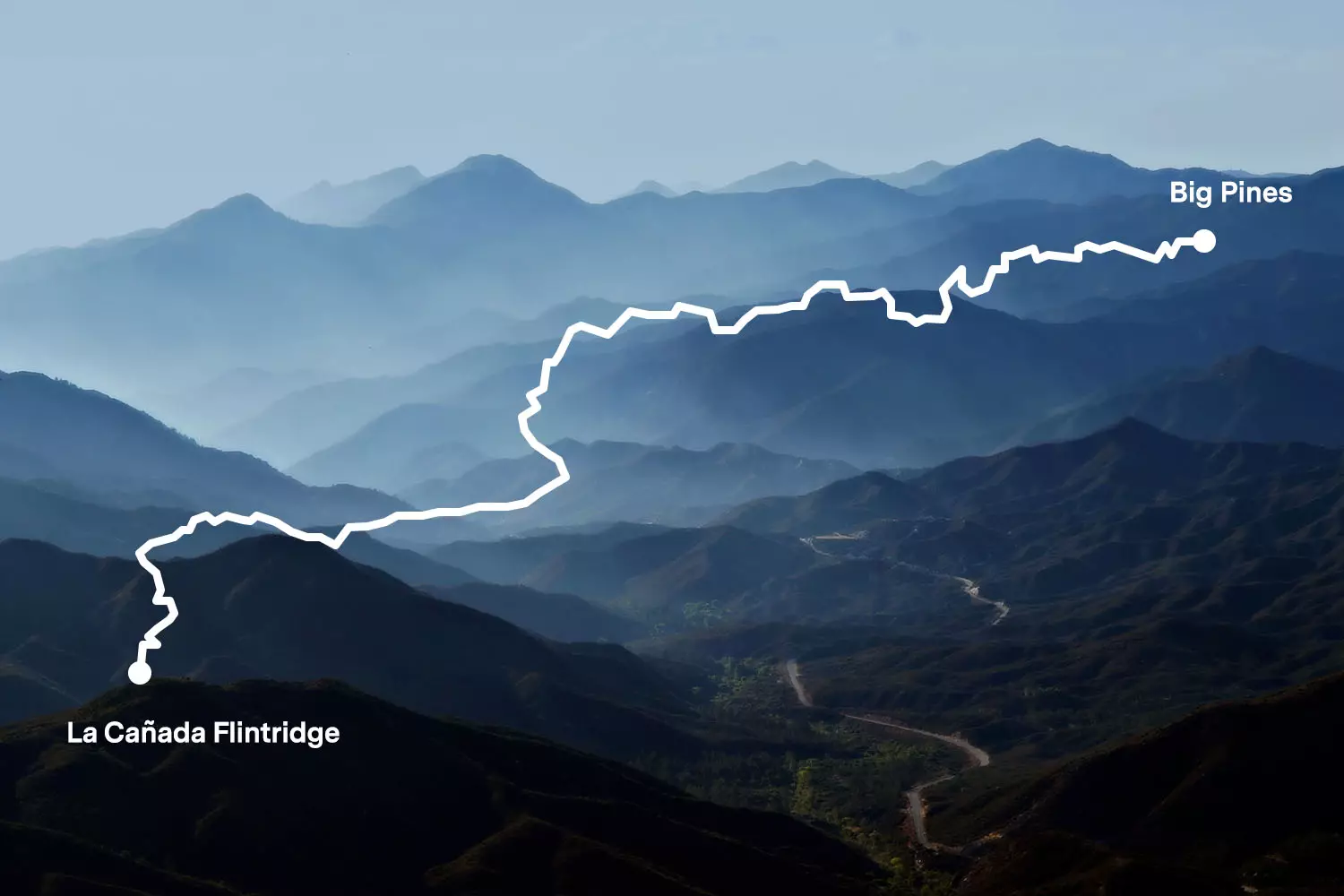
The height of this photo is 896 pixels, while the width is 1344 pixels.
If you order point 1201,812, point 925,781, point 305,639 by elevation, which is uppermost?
point 305,639

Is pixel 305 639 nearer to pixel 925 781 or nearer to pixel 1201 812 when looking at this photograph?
pixel 925 781

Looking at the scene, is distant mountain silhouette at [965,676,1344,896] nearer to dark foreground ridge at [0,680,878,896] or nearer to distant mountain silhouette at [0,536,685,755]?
dark foreground ridge at [0,680,878,896]

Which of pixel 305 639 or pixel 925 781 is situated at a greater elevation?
pixel 305 639

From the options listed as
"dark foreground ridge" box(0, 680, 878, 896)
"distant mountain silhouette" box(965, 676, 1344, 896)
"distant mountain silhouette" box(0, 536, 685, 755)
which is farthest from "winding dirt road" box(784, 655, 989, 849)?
"distant mountain silhouette" box(0, 536, 685, 755)

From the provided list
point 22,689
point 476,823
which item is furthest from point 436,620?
point 476,823

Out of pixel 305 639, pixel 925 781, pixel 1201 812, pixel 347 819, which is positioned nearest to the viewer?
pixel 347 819

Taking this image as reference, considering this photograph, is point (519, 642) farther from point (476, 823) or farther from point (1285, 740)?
point (1285, 740)

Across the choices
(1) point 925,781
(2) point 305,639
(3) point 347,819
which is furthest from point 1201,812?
(2) point 305,639
